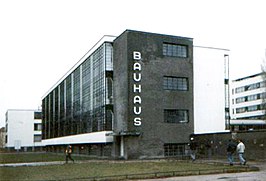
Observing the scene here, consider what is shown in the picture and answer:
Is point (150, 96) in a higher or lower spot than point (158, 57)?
lower

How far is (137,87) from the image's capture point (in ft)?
135

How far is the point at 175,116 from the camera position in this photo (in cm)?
4284

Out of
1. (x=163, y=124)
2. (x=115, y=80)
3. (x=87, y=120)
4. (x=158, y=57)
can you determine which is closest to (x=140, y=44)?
(x=158, y=57)

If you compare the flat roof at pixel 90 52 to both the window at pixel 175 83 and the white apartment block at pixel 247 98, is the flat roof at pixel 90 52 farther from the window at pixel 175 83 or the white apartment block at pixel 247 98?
the white apartment block at pixel 247 98

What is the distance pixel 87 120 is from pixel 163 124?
14671 millimetres

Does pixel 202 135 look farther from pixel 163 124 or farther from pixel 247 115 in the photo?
pixel 247 115

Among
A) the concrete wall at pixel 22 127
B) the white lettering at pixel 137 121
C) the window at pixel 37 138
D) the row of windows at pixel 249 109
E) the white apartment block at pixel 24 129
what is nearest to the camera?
the white lettering at pixel 137 121

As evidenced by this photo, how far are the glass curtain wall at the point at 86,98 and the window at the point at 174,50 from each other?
6.46 m

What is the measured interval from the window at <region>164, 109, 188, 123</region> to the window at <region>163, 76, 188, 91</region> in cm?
242

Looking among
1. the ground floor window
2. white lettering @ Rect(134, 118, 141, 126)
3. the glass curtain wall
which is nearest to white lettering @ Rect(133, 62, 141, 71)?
the glass curtain wall

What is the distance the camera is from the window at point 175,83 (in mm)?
42812

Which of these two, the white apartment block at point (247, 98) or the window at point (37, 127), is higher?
the white apartment block at point (247, 98)

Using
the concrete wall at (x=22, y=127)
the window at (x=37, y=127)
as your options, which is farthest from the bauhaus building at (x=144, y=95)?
the window at (x=37, y=127)

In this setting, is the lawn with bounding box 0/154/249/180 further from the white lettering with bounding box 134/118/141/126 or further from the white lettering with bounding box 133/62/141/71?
the white lettering with bounding box 133/62/141/71
